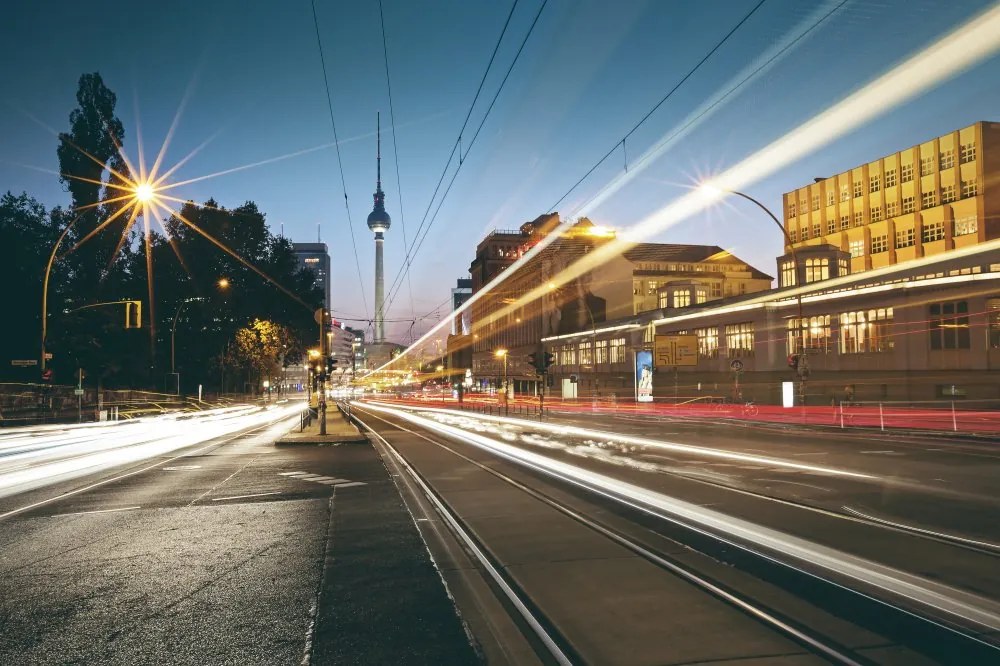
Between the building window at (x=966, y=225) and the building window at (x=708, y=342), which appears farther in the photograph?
the building window at (x=966, y=225)

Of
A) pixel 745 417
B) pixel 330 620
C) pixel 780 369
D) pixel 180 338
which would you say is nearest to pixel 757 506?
pixel 330 620

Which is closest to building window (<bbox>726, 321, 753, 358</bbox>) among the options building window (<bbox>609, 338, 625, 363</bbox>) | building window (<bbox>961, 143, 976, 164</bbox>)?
building window (<bbox>609, 338, 625, 363</bbox>)

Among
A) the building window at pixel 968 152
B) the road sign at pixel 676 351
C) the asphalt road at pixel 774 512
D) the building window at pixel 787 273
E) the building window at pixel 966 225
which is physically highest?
the building window at pixel 968 152

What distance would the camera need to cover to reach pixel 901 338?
128 feet

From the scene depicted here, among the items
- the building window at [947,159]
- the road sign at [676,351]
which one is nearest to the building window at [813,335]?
the road sign at [676,351]

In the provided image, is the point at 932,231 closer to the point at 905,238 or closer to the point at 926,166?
the point at 905,238

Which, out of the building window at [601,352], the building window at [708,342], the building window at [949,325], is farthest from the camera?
the building window at [601,352]

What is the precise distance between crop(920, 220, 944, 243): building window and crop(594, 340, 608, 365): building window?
32.6 m

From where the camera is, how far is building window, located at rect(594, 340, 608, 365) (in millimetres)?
73062

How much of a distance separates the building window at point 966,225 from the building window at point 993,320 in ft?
103

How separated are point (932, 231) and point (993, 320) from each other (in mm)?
35628

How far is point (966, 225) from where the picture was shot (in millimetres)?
60906

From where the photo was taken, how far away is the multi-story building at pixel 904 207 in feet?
192

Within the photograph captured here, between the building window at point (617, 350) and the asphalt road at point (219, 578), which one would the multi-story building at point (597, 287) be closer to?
the building window at point (617, 350)
